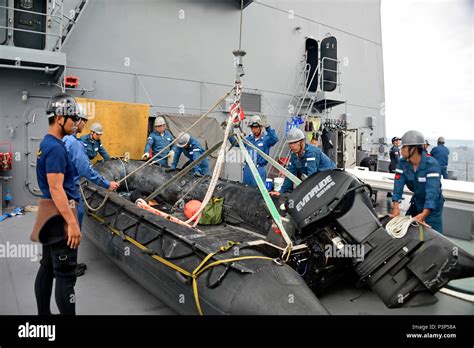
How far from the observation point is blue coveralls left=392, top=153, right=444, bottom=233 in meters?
2.84

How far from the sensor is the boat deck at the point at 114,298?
250 cm

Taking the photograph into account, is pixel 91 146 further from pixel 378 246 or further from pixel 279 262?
pixel 378 246

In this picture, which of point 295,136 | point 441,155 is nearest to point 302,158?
point 295,136

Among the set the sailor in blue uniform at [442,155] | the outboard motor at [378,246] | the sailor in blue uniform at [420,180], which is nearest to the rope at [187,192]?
the outboard motor at [378,246]

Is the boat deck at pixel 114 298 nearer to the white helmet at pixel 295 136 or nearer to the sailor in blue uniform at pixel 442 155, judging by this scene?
the white helmet at pixel 295 136

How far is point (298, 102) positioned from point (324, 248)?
768 centimetres

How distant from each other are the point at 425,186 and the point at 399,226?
0.94 meters

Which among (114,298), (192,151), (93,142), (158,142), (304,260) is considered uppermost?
(158,142)

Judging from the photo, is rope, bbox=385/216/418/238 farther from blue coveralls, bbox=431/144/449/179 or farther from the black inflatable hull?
blue coveralls, bbox=431/144/449/179

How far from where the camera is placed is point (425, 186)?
3012 mm

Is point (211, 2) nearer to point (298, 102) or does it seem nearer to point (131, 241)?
point (298, 102)

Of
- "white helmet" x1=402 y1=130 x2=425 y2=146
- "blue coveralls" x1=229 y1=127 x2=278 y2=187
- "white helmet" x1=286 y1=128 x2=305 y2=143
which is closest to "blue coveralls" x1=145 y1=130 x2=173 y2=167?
"blue coveralls" x1=229 y1=127 x2=278 y2=187

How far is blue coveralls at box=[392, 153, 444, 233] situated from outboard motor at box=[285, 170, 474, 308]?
0.67 metres
